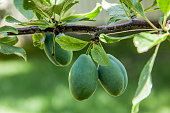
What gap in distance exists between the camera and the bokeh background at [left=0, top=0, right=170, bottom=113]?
4211 millimetres

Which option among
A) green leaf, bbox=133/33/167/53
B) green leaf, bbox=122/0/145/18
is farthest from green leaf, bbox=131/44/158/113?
green leaf, bbox=122/0/145/18

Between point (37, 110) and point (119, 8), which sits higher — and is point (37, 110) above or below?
below

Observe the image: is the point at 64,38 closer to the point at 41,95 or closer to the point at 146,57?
the point at 41,95

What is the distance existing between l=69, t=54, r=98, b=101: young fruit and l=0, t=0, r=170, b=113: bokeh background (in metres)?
3.44

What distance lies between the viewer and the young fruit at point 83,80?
2.30 feet

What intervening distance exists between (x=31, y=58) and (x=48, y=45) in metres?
5.83

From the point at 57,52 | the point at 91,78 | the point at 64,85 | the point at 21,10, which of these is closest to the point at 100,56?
the point at 91,78

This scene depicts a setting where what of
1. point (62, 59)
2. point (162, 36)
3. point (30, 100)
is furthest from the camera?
point (30, 100)

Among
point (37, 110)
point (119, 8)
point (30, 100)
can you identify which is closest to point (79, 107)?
point (37, 110)

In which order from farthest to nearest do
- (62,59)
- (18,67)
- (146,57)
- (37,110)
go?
(18,67) → (146,57) → (37,110) → (62,59)

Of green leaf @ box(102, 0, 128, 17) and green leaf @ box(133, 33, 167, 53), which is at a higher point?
green leaf @ box(102, 0, 128, 17)

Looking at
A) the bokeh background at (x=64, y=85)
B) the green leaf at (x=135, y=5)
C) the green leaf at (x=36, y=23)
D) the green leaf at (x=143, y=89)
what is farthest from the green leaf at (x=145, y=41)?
the bokeh background at (x=64, y=85)

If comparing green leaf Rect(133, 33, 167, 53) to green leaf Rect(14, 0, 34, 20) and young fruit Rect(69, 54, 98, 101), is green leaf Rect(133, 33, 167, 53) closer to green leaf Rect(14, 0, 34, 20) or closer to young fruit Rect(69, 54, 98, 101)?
young fruit Rect(69, 54, 98, 101)

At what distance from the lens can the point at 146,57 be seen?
5.38 m
